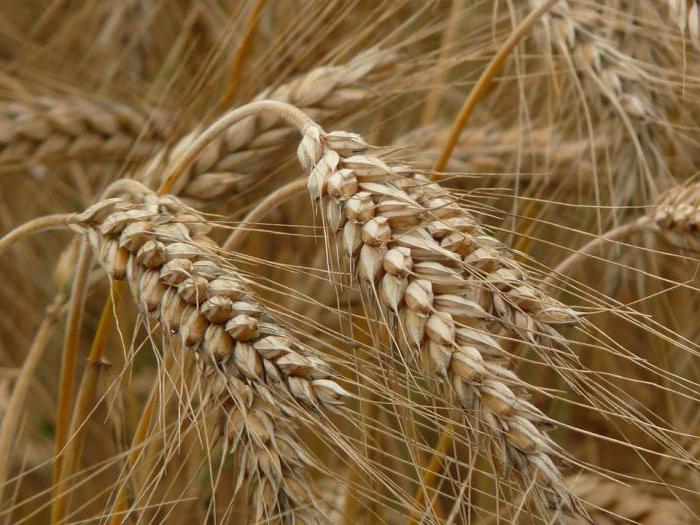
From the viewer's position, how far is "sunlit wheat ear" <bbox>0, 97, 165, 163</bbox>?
1.43m

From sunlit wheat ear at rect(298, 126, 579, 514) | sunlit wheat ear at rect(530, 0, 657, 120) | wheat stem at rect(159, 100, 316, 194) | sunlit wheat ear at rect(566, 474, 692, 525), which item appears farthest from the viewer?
sunlit wheat ear at rect(530, 0, 657, 120)

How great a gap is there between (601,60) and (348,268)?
0.60m

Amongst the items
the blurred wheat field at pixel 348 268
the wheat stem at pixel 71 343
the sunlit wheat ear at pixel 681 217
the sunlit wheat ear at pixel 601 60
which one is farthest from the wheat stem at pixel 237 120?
the sunlit wheat ear at pixel 601 60

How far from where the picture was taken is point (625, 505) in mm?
1159

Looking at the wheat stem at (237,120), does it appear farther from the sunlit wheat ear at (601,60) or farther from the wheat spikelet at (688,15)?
the sunlit wheat ear at (601,60)

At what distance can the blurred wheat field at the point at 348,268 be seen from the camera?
751mm

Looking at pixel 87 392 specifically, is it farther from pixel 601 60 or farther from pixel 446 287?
pixel 601 60

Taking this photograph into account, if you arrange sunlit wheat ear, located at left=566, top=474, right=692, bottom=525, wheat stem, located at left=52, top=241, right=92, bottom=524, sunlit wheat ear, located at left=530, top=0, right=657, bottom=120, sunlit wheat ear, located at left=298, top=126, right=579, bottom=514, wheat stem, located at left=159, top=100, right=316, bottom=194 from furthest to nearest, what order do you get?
sunlit wheat ear, located at left=530, top=0, right=657, bottom=120 → sunlit wheat ear, located at left=566, top=474, right=692, bottom=525 → wheat stem, located at left=52, top=241, right=92, bottom=524 → wheat stem, located at left=159, top=100, right=316, bottom=194 → sunlit wheat ear, located at left=298, top=126, right=579, bottom=514

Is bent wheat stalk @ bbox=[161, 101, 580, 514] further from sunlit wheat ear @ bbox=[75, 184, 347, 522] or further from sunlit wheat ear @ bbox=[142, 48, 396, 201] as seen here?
sunlit wheat ear @ bbox=[142, 48, 396, 201]

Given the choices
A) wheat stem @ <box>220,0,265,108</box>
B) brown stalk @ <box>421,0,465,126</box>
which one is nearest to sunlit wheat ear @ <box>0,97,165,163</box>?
wheat stem @ <box>220,0,265,108</box>

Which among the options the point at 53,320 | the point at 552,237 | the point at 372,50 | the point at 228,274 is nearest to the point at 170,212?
the point at 228,274

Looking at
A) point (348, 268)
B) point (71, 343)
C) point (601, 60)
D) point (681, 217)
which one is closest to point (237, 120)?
point (348, 268)

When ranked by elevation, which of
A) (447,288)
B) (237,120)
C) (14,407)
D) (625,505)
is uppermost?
(237,120)

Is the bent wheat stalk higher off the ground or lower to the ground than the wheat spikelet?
lower
